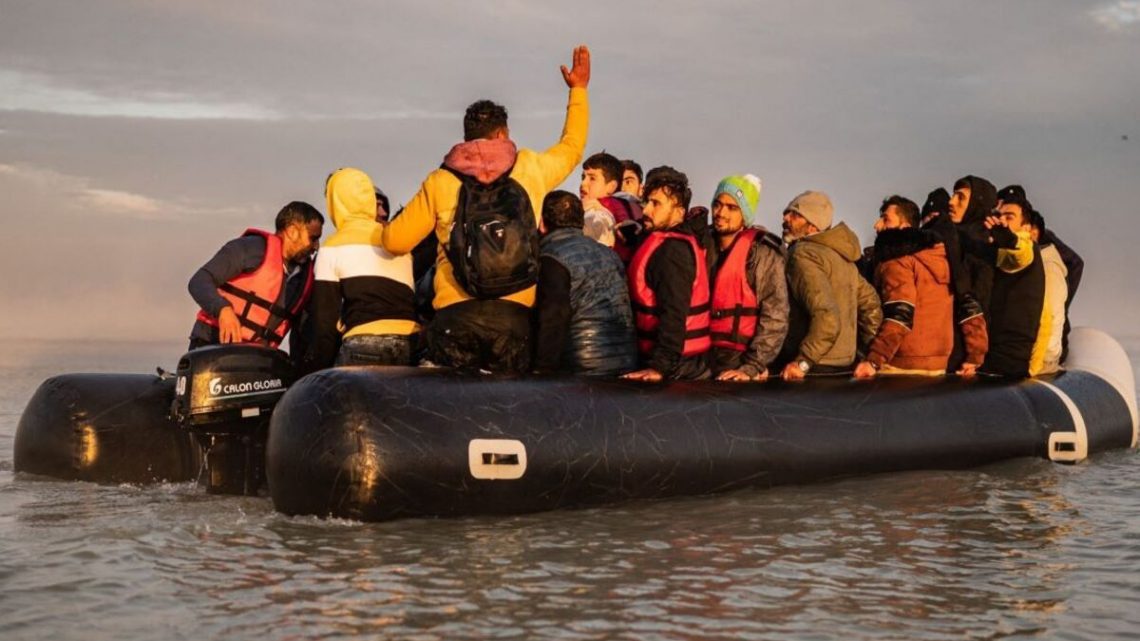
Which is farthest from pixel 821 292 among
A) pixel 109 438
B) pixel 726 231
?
pixel 109 438

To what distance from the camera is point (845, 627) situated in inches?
193

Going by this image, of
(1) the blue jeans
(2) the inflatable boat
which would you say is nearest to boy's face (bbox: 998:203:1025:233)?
(2) the inflatable boat

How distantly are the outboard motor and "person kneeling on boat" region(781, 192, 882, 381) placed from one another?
3183mm

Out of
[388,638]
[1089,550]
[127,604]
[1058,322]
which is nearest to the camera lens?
[388,638]

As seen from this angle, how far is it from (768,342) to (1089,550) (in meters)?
2.40

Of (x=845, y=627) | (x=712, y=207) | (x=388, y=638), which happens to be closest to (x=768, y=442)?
(x=712, y=207)

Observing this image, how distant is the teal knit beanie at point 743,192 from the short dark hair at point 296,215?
2513mm

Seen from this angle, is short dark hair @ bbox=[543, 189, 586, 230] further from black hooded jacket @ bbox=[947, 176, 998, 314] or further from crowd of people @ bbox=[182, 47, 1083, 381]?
black hooded jacket @ bbox=[947, 176, 998, 314]

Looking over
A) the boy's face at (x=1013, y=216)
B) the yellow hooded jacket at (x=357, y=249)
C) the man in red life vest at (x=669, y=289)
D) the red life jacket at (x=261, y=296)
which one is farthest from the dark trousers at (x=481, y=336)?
the boy's face at (x=1013, y=216)

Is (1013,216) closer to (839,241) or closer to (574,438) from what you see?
(839,241)

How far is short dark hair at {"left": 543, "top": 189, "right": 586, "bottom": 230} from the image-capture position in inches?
295

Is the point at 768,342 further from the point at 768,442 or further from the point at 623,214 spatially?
the point at 623,214

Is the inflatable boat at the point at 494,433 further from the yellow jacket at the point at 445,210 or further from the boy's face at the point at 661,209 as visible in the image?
the boy's face at the point at 661,209

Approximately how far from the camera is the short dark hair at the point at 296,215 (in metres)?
8.30
